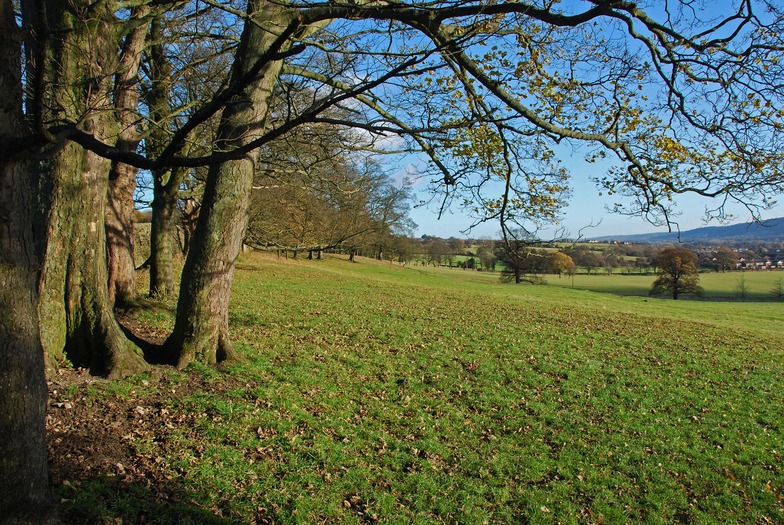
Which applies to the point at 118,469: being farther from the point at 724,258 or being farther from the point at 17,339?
the point at 724,258

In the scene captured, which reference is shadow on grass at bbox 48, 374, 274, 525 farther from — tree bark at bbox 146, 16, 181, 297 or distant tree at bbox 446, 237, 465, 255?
distant tree at bbox 446, 237, 465, 255

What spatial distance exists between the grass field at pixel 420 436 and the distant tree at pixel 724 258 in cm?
6571

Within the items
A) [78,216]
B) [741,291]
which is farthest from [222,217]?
[741,291]

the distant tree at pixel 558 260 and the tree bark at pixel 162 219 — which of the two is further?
the distant tree at pixel 558 260

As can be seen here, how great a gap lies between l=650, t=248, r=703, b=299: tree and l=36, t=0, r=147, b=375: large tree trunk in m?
58.1

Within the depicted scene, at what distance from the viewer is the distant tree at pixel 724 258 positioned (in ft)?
214

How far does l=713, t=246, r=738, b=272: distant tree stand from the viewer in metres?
65.3

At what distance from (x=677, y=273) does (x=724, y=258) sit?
69.6 ft

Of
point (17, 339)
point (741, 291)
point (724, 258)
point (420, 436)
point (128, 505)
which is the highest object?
point (724, 258)

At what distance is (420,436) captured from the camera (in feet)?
20.9

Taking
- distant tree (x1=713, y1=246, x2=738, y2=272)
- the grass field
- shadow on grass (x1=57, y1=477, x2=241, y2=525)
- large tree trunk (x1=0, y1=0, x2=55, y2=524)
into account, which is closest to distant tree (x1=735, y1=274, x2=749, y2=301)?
distant tree (x1=713, y1=246, x2=738, y2=272)

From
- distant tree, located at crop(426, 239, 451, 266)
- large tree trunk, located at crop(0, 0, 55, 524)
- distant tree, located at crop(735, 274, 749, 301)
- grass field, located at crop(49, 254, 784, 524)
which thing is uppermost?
distant tree, located at crop(426, 239, 451, 266)

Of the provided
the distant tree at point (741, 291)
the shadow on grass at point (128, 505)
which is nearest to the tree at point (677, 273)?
the distant tree at point (741, 291)

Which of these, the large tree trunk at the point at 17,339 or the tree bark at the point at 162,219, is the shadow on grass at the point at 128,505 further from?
the tree bark at the point at 162,219
